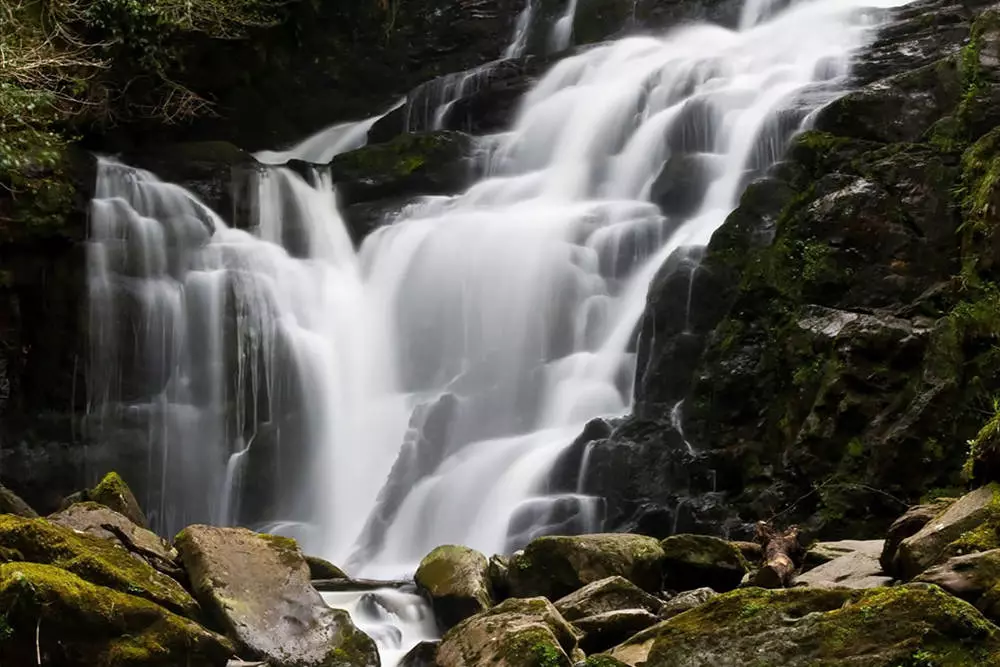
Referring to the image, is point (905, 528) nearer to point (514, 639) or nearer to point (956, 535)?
point (956, 535)

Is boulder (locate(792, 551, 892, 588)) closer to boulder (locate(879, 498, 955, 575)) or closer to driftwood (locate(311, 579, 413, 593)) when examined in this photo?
boulder (locate(879, 498, 955, 575))

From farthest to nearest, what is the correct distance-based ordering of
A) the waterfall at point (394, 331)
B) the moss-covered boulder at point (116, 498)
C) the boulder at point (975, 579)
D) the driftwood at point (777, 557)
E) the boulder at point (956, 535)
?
the waterfall at point (394, 331)
the moss-covered boulder at point (116, 498)
the driftwood at point (777, 557)
the boulder at point (956, 535)
the boulder at point (975, 579)

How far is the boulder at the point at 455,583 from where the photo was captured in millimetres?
8273

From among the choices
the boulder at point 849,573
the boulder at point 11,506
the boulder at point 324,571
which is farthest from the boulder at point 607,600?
the boulder at point 11,506

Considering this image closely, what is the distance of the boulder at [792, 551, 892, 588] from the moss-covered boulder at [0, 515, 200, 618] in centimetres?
425

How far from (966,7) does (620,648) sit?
15.3m

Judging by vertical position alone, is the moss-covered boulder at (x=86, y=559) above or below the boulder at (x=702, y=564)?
A: above

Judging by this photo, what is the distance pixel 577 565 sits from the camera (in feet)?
27.9

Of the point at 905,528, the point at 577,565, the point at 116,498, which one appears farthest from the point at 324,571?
the point at 905,528

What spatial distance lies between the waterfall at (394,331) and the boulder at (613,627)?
4.45m

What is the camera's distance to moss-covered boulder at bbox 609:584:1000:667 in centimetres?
473

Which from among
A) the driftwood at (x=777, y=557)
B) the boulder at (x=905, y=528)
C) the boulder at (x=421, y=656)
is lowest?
the boulder at (x=421, y=656)

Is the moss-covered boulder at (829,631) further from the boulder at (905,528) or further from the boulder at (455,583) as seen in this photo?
the boulder at (455,583)

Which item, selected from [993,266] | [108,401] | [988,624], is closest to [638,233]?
[993,266]
